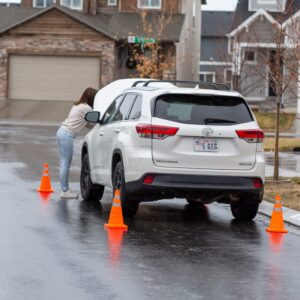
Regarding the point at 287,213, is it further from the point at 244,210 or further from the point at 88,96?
the point at 88,96

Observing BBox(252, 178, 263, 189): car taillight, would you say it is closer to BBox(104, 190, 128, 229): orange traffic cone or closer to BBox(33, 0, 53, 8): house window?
BBox(104, 190, 128, 229): orange traffic cone

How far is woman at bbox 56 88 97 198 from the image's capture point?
15.3 metres

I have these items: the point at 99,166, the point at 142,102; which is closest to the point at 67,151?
the point at 99,166

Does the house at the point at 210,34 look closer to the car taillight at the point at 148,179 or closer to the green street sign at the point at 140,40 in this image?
the green street sign at the point at 140,40

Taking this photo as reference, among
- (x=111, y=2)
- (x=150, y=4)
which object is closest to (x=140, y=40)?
(x=150, y=4)

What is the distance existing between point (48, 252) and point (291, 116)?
39049 mm

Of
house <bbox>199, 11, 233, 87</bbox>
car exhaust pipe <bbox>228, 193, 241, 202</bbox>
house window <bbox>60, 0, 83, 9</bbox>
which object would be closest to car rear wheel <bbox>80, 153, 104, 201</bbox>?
car exhaust pipe <bbox>228, 193, 241, 202</bbox>

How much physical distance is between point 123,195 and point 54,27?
38.4 metres

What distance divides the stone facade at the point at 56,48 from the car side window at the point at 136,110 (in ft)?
120

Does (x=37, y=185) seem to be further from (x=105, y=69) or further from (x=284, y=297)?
(x=105, y=69)

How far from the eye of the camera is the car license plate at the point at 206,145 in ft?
40.5

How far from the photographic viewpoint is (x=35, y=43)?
165 feet

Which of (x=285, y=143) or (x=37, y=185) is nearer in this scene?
(x=37, y=185)

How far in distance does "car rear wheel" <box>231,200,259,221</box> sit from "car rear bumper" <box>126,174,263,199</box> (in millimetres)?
696
